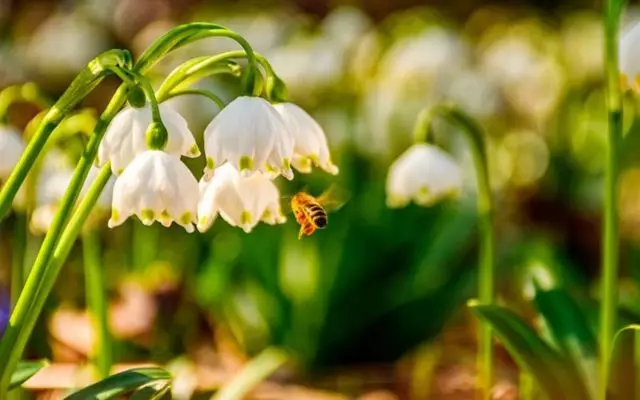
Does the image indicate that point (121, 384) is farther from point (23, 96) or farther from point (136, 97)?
point (23, 96)

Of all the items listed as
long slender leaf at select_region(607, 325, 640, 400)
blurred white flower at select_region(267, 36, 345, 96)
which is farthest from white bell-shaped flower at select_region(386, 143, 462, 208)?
blurred white flower at select_region(267, 36, 345, 96)

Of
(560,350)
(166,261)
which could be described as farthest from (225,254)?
(560,350)

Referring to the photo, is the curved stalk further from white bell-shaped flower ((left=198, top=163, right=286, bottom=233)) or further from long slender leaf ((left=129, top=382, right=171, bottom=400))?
long slender leaf ((left=129, top=382, right=171, bottom=400))

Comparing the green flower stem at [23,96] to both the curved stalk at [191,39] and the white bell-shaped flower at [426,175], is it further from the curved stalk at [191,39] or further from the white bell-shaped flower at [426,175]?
the white bell-shaped flower at [426,175]

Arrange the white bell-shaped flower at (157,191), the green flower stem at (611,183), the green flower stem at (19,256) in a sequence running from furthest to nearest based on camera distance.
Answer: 1. the green flower stem at (19,256)
2. the green flower stem at (611,183)
3. the white bell-shaped flower at (157,191)

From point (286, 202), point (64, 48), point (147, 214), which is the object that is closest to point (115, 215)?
point (147, 214)

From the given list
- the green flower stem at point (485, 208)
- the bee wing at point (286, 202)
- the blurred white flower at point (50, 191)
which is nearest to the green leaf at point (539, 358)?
the green flower stem at point (485, 208)
